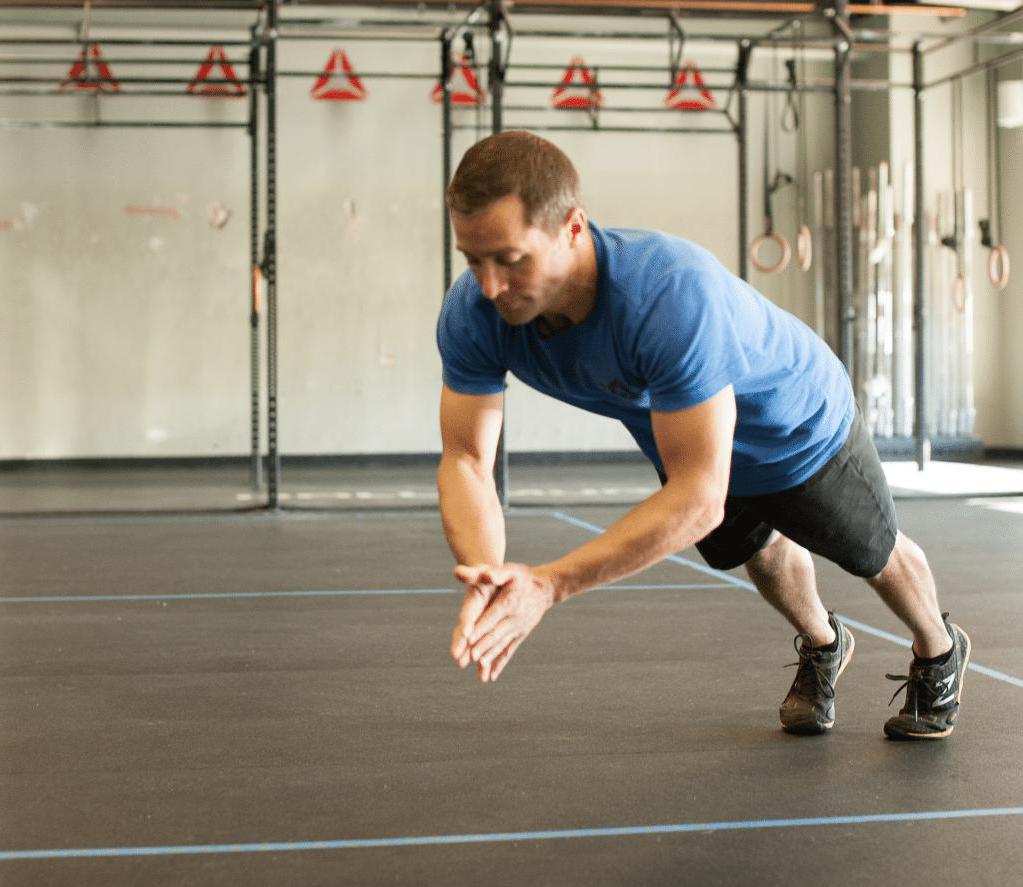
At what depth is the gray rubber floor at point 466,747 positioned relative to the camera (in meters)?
1.88

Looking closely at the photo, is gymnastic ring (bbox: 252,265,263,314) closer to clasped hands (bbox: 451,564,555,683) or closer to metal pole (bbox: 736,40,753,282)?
metal pole (bbox: 736,40,753,282)

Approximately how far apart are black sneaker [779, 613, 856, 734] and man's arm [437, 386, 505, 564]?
0.78 metres

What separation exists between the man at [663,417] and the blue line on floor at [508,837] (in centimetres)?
37

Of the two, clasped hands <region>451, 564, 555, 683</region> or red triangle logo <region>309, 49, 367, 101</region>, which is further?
red triangle logo <region>309, 49, 367, 101</region>

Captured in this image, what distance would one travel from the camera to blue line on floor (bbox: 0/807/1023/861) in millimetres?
1896

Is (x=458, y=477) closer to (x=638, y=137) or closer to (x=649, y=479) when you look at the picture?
(x=649, y=479)

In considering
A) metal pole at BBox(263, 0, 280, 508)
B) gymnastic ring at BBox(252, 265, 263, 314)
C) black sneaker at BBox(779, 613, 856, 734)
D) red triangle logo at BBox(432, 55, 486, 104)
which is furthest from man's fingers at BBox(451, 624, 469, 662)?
red triangle logo at BBox(432, 55, 486, 104)

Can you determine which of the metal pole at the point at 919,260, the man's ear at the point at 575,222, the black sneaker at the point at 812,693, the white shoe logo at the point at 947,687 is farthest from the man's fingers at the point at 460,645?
the metal pole at the point at 919,260

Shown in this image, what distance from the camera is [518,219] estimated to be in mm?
1741

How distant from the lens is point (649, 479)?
884 cm

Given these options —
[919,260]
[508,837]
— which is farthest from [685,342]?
[919,260]

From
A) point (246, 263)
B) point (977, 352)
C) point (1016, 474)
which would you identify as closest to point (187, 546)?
point (246, 263)

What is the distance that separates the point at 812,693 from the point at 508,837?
83cm

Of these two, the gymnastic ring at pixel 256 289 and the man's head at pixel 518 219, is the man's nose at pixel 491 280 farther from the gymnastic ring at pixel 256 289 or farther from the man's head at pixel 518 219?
the gymnastic ring at pixel 256 289
